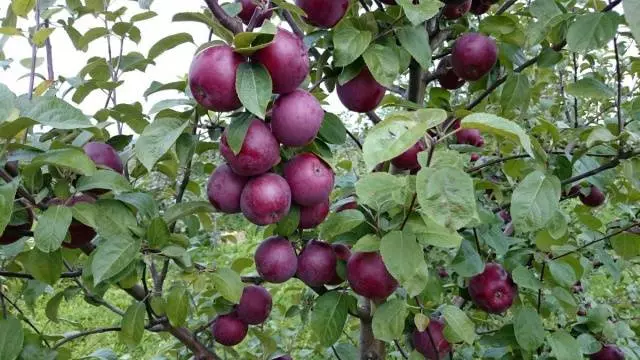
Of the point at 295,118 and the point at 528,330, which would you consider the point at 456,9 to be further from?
the point at 528,330

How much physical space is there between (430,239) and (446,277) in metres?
1.10

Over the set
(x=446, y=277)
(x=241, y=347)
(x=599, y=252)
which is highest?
(x=599, y=252)

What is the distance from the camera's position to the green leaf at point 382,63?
3.88 feet

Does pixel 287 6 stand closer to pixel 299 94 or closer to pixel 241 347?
pixel 299 94

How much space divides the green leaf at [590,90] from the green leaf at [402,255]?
0.66 m

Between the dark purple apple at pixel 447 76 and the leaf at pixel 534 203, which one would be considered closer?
the leaf at pixel 534 203

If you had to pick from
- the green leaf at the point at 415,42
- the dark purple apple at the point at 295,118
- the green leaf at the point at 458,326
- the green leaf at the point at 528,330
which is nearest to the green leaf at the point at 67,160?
the dark purple apple at the point at 295,118

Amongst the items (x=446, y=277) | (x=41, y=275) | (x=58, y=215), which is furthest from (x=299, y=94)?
(x=446, y=277)

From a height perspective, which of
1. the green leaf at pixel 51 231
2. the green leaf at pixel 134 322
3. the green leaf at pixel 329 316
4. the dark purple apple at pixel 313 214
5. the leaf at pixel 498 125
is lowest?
the green leaf at pixel 329 316

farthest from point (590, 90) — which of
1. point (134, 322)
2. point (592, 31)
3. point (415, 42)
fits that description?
point (134, 322)

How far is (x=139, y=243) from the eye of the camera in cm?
114

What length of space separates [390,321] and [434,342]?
310 mm

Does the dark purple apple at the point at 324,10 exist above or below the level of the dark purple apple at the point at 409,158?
above

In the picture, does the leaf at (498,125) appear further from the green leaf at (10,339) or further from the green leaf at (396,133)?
the green leaf at (10,339)
